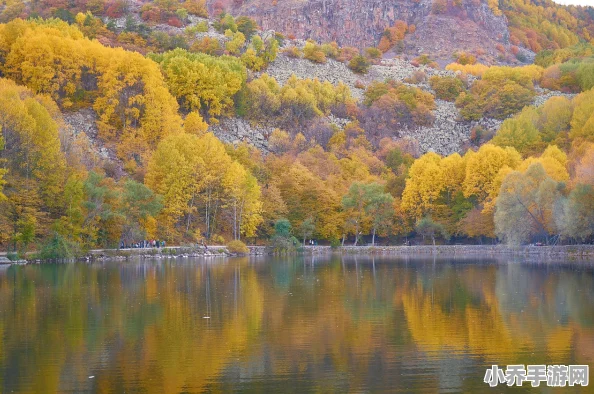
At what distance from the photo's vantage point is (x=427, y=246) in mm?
82812

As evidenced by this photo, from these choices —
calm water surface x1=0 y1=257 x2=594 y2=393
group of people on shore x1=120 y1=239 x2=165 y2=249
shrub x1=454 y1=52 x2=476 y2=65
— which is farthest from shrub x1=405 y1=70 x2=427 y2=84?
calm water surface x1=0 y1=257 x2=594 y2=393

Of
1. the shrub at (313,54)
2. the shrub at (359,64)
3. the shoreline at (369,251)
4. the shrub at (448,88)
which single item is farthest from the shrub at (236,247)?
the shrub at (359,64)

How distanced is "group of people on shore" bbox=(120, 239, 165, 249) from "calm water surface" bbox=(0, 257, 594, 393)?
84.4 ft

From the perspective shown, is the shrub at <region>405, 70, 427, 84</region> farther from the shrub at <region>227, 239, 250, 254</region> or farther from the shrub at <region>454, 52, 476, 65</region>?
the shrub at <region>227, 239, 250, 254</region>

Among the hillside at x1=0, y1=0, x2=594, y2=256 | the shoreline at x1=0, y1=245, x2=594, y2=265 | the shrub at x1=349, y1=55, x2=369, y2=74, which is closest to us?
the shoreline at x1=0, y1=245, x2=594, y2=265

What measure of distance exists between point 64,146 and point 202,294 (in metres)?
38.8

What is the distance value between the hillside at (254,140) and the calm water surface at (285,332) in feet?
72.4

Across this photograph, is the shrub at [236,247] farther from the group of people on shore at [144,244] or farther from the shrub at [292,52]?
the shrub at [292,52]

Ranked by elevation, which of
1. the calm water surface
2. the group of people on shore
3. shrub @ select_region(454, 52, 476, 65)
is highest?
shrub @ select_region(454, 52, 476, 65)

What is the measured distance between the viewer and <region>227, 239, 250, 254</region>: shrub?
3078 inches

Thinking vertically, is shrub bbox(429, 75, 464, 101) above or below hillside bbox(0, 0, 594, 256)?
above

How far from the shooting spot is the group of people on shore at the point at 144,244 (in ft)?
233

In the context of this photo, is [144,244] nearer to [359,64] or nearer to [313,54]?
[313,54]

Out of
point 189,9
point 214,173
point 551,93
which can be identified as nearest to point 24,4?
point 189,9
